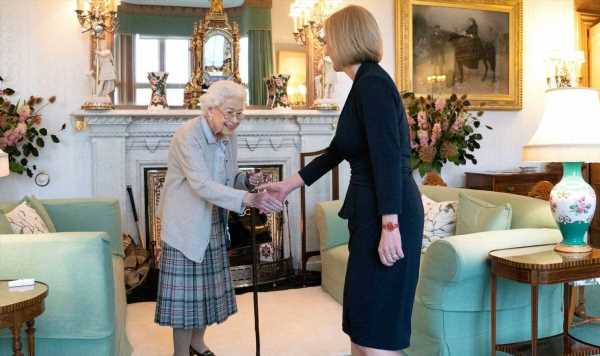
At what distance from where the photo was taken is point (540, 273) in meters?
2.38

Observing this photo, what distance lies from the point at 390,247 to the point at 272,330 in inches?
75.9

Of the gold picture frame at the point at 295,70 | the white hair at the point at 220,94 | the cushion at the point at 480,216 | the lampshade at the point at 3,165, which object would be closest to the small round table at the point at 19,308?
the lampshade at the point at 3,165

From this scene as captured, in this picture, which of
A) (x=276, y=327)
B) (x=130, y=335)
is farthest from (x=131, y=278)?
(x=276, y=327)

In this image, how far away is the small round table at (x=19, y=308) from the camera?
1.98 m

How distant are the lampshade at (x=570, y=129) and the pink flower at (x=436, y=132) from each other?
6.58 feet

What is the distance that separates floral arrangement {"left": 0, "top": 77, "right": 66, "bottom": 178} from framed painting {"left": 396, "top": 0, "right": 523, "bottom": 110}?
10.4 ft

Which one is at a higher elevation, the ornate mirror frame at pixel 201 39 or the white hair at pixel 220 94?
the ornate mirror frame at pixel 201 39

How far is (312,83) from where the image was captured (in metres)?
5.18

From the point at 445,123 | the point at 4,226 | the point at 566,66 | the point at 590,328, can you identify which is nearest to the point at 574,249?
the point at 590,328

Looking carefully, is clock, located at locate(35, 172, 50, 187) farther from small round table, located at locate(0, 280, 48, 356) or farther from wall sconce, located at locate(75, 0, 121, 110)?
small round table, located at locate(0, 280, 48, 356)

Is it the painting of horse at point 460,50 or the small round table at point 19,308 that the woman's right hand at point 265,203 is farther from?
the painting of horse at point 460,50

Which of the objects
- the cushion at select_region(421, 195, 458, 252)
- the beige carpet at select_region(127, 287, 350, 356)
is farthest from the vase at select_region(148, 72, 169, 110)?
the cushion at select_region(421, 195, 458, 252)

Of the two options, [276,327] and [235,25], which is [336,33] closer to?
[276,327]

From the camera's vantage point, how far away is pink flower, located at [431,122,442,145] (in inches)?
190
